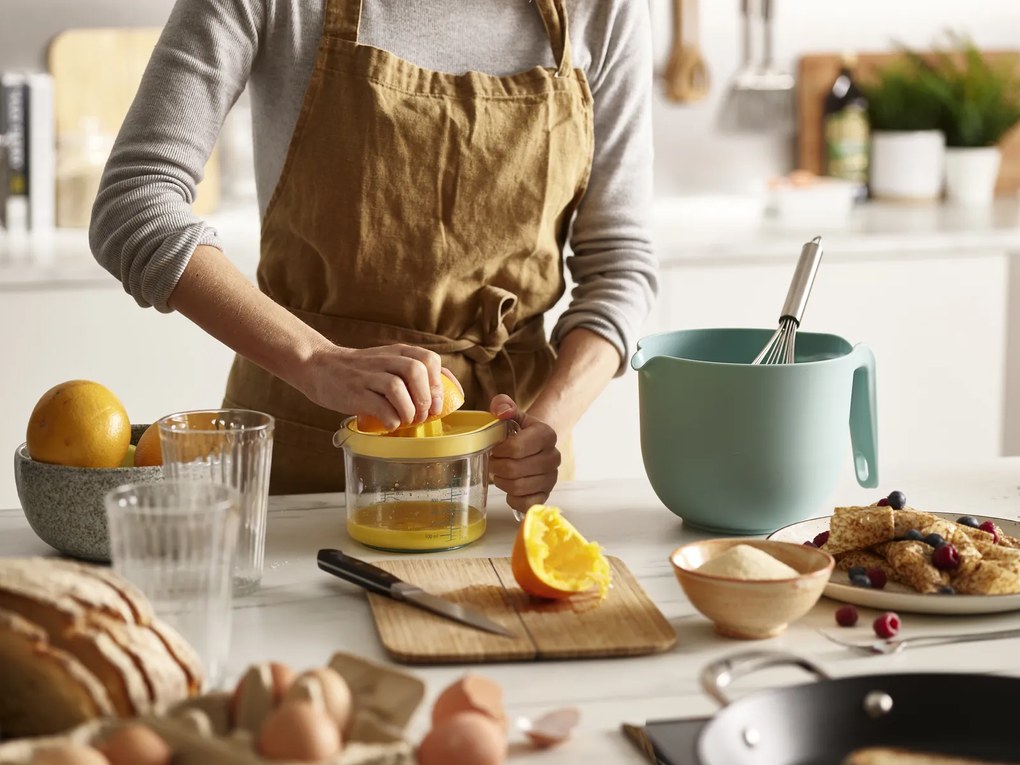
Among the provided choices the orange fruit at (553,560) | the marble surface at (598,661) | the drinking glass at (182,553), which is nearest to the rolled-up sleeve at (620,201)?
the marble surface at (598,661)

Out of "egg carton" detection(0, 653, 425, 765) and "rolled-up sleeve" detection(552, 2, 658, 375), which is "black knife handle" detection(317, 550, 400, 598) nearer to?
"egg carton" detection(0, 653, 425, 765)

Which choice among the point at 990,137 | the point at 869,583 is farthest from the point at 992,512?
the point at 990,137

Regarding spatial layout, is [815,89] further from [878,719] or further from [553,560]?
[878,719]

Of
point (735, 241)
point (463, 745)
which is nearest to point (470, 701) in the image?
point (463, 745)

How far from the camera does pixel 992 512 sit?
4.04 ft

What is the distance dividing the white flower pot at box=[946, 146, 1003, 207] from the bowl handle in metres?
2.06

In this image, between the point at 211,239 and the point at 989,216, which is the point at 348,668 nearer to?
the point at 211,239

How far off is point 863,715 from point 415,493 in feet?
1.66

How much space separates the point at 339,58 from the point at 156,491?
26.9 inches

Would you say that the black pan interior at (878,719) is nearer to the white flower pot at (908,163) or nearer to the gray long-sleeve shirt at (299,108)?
the gray long-sleeve shirt at (299,108)

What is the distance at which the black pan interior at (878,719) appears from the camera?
27.5 inches

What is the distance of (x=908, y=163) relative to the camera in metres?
3.08

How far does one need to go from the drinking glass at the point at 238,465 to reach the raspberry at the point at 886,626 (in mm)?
467

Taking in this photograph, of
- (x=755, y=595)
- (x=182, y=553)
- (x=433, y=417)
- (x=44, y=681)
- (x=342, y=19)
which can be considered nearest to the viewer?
(x=44, y=681)
